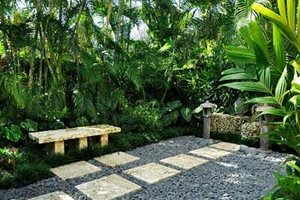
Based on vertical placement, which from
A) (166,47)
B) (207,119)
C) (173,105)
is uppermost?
(166,47)

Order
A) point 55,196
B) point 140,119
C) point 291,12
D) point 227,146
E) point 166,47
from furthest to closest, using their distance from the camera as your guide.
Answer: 1. point 166,47
2. point 140,119
3. point 227,146
4. point 55,196
5. point 291,12

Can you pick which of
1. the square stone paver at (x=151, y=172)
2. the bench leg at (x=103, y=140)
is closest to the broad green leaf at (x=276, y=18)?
the square stone paver at (x=151, y=172)

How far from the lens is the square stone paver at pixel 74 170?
3768 millimetres

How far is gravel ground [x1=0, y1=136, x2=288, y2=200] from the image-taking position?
10.6ft

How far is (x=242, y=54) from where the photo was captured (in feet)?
6.17

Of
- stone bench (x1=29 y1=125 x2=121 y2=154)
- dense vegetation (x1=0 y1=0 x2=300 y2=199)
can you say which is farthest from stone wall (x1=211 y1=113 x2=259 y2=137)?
stone bench (x1=29 y1=125 x2=121 y2=154)

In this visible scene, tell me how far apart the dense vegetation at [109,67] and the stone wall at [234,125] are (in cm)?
24

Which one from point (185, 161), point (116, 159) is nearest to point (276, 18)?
point (185, 161)

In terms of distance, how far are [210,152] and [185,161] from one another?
70cm

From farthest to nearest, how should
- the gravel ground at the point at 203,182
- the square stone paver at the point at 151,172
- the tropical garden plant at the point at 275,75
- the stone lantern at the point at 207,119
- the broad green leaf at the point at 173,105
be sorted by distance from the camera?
the broad green leaf at the point at 173,105 < the stone lantern at the point at 207,119 < the square stone paver at the point at 151,172 < the gravel ground at the point at 203,182 < the tropical garden plant at the point at 275,75

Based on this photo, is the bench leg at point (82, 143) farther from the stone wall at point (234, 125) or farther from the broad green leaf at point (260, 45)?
the broad green leaf at point (260, 45)

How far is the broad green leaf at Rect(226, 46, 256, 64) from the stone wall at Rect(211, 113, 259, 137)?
12.5ft

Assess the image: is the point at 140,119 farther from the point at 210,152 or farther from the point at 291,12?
the point at 291,12

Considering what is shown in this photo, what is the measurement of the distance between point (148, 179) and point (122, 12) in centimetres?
360
